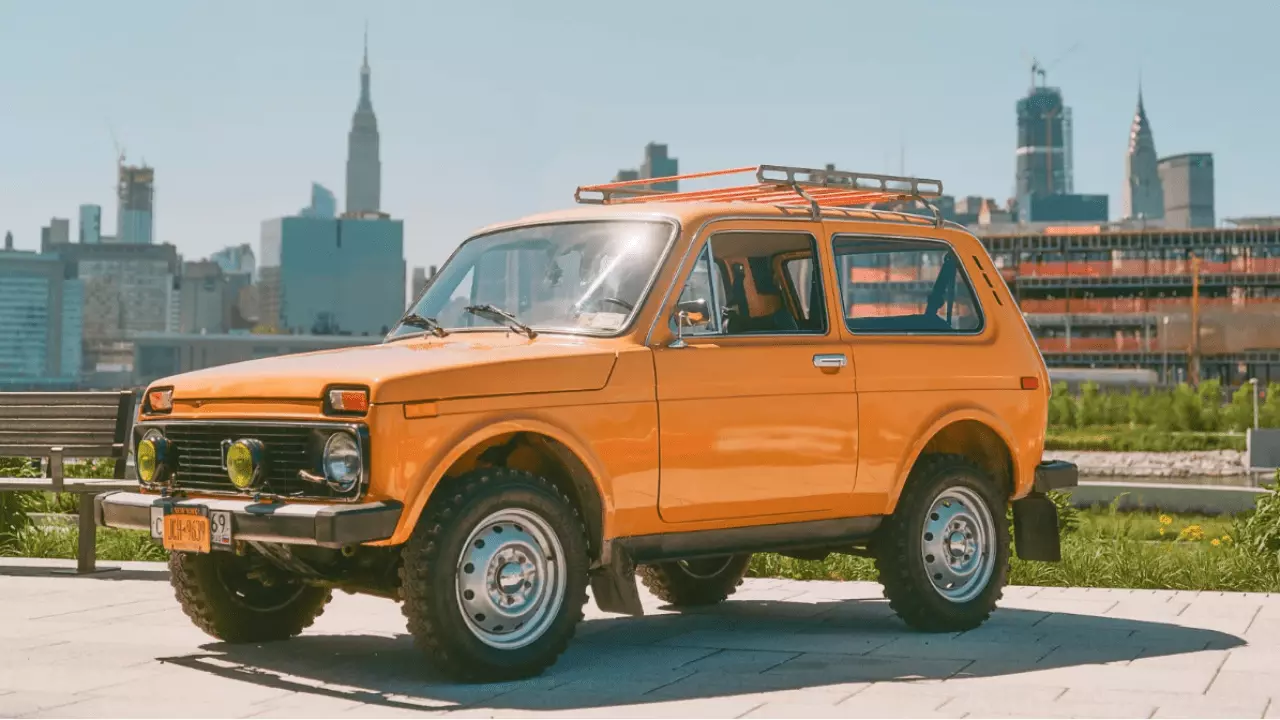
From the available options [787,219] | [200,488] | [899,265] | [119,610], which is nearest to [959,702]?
[787,219]

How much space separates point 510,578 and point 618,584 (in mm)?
631

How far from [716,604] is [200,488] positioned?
11.4 ft

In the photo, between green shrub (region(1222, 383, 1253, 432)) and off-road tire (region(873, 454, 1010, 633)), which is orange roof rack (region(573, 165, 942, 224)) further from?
green shrub (region(1222, 383, 1253, 432))

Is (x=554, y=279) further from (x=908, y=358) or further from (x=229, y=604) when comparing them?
(x=229, y=604)

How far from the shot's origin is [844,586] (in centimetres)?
1045

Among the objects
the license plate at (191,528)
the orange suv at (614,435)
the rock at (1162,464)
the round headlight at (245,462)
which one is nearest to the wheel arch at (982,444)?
the orange suv at (614,435)

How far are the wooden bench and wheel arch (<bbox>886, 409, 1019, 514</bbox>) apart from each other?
5426 mm

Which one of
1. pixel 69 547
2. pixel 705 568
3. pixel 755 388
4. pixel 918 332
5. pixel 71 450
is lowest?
pixel 69 547

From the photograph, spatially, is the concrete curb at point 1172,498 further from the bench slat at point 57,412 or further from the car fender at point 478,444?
the car fender at point 478,444

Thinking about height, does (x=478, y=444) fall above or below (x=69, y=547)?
above

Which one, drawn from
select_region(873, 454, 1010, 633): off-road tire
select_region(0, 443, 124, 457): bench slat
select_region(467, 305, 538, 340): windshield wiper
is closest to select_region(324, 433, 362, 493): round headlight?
select_region(467, 305, 538, 340): windshield wiper

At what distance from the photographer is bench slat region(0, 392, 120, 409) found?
37.1 feet

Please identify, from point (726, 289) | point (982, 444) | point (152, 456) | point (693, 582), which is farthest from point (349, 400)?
point (982, 444)

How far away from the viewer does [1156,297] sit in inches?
4769
